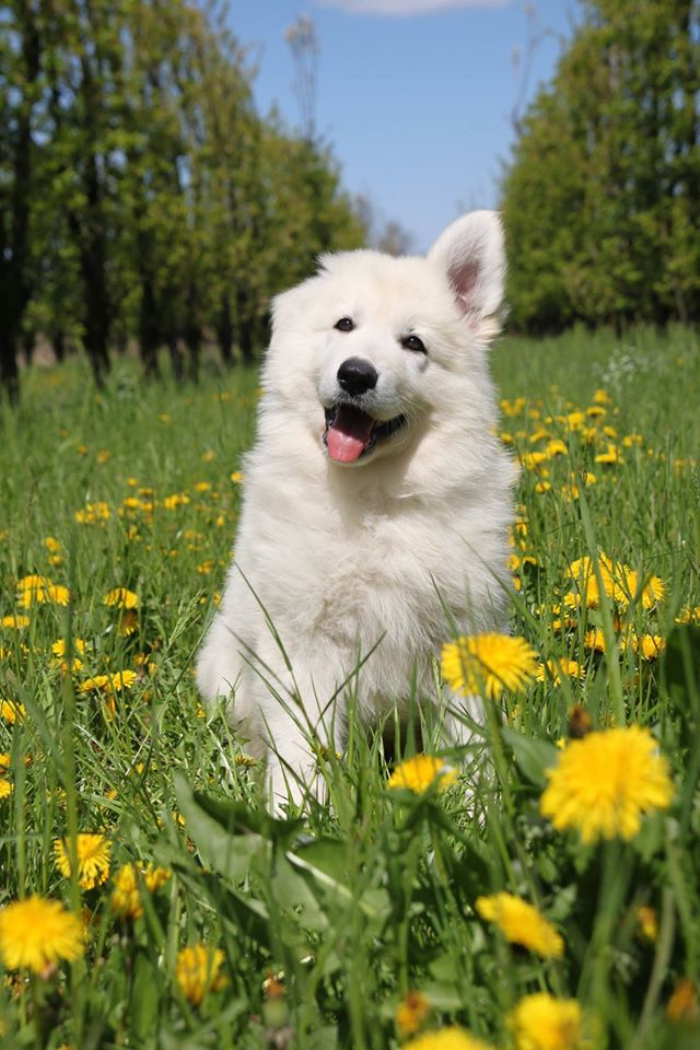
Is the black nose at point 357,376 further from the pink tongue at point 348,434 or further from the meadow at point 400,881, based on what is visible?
the meadow at point 400,881

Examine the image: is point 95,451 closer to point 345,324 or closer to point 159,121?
point 345,324

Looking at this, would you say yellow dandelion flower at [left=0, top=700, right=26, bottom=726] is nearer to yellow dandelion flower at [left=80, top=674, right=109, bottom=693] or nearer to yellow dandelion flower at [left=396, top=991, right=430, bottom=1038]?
yellow dandelion flower at [left=80, top=674, right=109, bottom=693]

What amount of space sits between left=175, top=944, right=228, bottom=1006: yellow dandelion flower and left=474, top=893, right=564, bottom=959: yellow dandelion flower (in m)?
A: 0.35

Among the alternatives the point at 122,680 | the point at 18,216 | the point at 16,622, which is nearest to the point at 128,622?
the point at 16,622

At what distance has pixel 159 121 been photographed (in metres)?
16.6

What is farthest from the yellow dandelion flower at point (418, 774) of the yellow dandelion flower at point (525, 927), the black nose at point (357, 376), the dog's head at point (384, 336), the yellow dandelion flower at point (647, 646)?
the black nose at point (357, 376)

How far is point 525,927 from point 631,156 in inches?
779

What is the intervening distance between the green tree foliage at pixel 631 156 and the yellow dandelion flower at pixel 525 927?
14148mm

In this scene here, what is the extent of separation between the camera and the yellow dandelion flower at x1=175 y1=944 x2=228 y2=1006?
1052 mm

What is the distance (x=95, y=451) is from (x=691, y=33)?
16698 mm

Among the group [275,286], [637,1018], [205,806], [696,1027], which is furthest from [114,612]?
[275,286]

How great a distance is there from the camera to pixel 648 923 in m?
0.96

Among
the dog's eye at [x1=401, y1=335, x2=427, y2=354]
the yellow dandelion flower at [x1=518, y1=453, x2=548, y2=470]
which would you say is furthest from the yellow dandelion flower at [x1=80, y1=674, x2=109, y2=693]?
the yellow dandelion flower at [x1=518, y1=453, x2=548, y2=470]

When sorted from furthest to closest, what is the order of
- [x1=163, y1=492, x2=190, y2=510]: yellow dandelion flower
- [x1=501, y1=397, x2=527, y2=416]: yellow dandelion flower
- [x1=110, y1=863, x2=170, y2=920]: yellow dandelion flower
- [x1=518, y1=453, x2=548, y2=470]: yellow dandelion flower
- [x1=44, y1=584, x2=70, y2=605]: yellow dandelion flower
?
[x1=501, y1=397, x2=527, y2=416]: yellow dandelion flower < [x1=163, y1=492, x2=190, y2=510]: yellow dandelion flower < [x1=518, y1=453, x2=548, y2=470]: yellow dandelion flower < [x1=44, y1=584, x2=70, y2=605]: yellow dandelion flower < [x1=110, y1=863, x2=170, y2=920]: yellow dandelion flower
